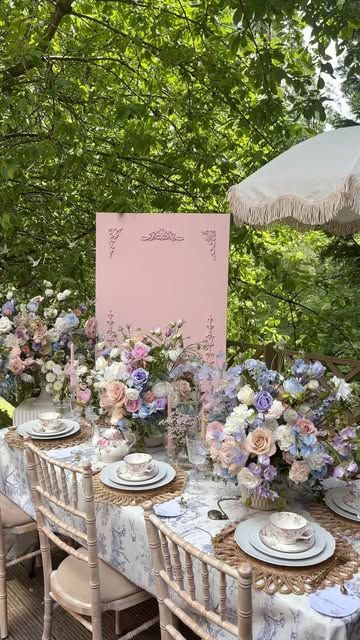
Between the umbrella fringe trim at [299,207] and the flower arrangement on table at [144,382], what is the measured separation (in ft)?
2.90

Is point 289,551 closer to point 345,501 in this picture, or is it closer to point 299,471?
point 299,471

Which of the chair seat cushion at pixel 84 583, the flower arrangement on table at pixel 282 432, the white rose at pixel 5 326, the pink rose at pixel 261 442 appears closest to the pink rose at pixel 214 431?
the flower arrangement on table at pixel 282 432

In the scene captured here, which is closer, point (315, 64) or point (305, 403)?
point (305, 403)

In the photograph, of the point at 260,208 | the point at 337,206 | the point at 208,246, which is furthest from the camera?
the point at 260,208

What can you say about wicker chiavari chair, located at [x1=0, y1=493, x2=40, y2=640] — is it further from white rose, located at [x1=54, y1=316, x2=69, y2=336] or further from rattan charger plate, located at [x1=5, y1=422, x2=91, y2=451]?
white rose, located at [x1=54, y1=316, x2=69, y2=336]

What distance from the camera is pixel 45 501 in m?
1.98

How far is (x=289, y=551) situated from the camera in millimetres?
1414

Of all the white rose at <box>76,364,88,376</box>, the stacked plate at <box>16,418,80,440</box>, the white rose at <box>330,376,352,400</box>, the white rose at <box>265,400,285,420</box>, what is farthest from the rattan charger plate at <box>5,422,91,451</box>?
the white rose at <box>330,376,352,400</box>

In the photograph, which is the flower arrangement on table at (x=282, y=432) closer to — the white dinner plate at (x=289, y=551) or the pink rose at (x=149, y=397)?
the white dinner plate at (x=289, y=551)

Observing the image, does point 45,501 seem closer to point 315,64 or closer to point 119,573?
point 119,573

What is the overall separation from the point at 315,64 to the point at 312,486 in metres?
3.25

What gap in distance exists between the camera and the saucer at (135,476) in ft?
6.15

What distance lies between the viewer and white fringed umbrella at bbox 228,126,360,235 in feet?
7.91

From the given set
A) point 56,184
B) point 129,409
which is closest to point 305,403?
point 129,409
